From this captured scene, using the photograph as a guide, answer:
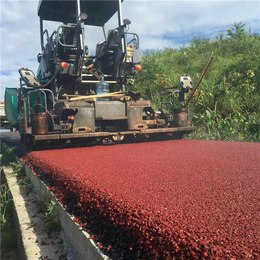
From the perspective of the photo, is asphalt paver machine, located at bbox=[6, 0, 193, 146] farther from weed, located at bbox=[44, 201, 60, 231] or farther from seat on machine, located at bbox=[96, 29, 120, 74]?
weed, located at bbox=[44, 201, 60, 231]

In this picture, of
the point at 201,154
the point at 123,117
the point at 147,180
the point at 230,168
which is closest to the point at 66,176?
the point at 147,180

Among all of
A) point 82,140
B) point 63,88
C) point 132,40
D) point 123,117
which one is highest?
point 132,40

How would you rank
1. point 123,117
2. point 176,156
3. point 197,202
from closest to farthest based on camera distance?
point 197,202 < point 176,156 < point 123,117

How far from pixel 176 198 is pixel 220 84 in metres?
7.66

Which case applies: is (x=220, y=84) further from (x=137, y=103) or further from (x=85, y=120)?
(x=85, y=120)

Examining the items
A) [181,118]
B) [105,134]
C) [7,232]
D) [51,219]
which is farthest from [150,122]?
[51,219]

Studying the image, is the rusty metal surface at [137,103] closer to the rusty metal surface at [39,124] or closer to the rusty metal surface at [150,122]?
the rusty metal surface at [150,122]

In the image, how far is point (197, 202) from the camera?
1859 mm

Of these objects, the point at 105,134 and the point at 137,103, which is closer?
the point at 105,134

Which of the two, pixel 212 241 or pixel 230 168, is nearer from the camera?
pixel 212 241

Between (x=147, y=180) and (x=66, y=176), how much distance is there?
0.84 m

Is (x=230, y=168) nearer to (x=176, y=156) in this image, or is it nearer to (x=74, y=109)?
(x=176, y=156)

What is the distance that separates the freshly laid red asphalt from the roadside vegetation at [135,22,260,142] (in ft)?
11.7

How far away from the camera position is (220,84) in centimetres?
895
